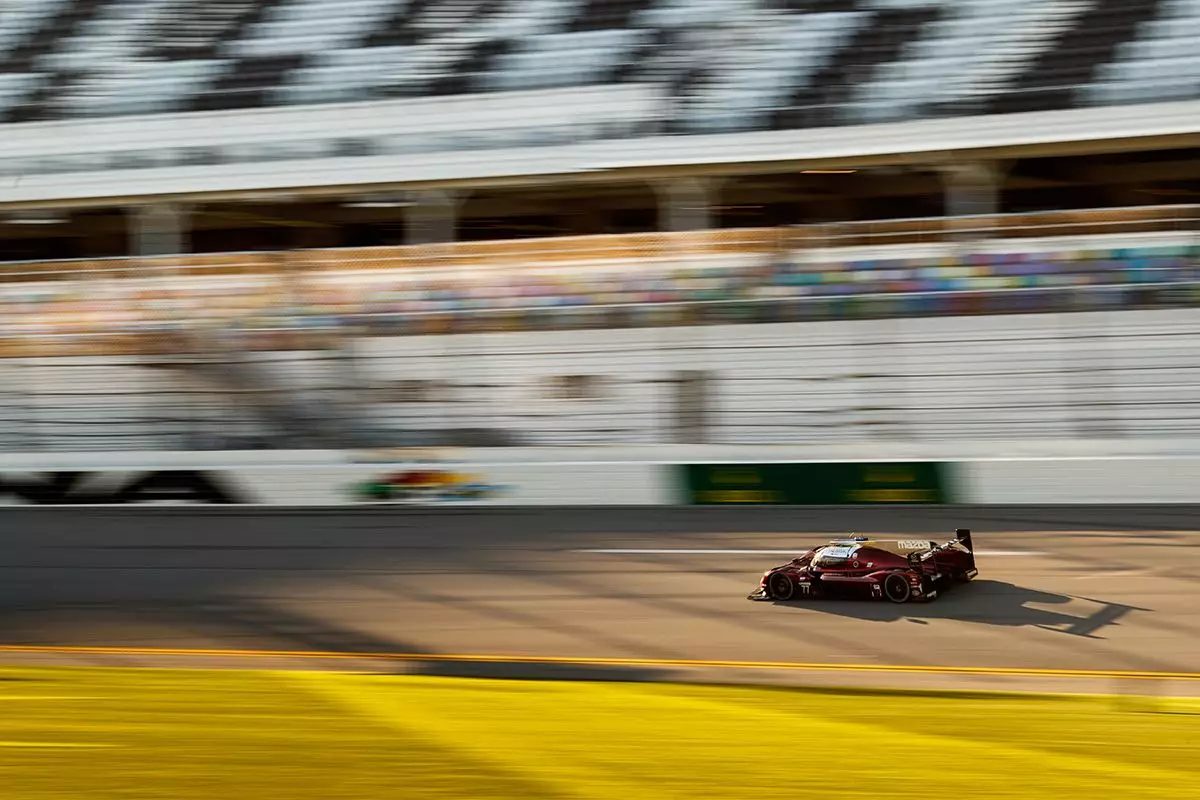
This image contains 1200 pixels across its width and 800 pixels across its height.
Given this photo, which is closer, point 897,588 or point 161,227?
point 897,588

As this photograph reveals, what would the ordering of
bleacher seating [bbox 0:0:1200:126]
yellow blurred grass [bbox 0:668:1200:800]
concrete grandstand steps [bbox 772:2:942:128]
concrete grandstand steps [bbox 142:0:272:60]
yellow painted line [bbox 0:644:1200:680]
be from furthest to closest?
concrete grandstand steps [bbox 142:0:272:60]
concrete grandstand steps [bbox 772:2:942:128]
bleacher seating [bbox 0:0:1200:126]
yellow painted line [bbox 0:644:1200:680]
yellow blurred grass [bbox 0:668:1200:800]

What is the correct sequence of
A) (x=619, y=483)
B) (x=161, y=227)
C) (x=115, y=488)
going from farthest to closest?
(x=161, y=227) → (x=115, y=488) → (x=619, y=483)

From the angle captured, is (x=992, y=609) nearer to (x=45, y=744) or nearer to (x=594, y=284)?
(x=45, y=744)

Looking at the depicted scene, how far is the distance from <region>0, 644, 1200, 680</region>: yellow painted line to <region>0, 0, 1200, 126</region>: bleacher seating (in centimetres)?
1089

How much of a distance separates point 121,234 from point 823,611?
17.5 meters

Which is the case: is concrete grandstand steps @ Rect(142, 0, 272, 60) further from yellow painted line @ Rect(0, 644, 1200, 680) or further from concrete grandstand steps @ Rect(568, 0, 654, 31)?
yellow painted line @ Rect(0, 644, 1200, 680)

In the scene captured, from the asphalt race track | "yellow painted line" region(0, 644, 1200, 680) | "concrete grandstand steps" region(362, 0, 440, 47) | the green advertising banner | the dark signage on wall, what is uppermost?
"concrete grandstand steps" region(362, 0, 440, 47)

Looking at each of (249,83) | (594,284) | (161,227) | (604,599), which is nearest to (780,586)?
(604,599)

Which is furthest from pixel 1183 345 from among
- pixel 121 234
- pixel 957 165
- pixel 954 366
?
pixel 121 234

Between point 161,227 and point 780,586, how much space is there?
14296mm

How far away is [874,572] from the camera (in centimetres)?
799

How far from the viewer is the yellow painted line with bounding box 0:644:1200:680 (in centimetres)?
656

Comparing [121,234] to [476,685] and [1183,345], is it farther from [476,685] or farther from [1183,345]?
[476,685]

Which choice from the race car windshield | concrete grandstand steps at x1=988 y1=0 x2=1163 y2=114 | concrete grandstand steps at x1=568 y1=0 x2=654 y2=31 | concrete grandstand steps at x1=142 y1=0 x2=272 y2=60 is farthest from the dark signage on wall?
concrete grandstand steps at x1=988 y1=0 x2=1163 y2=114
